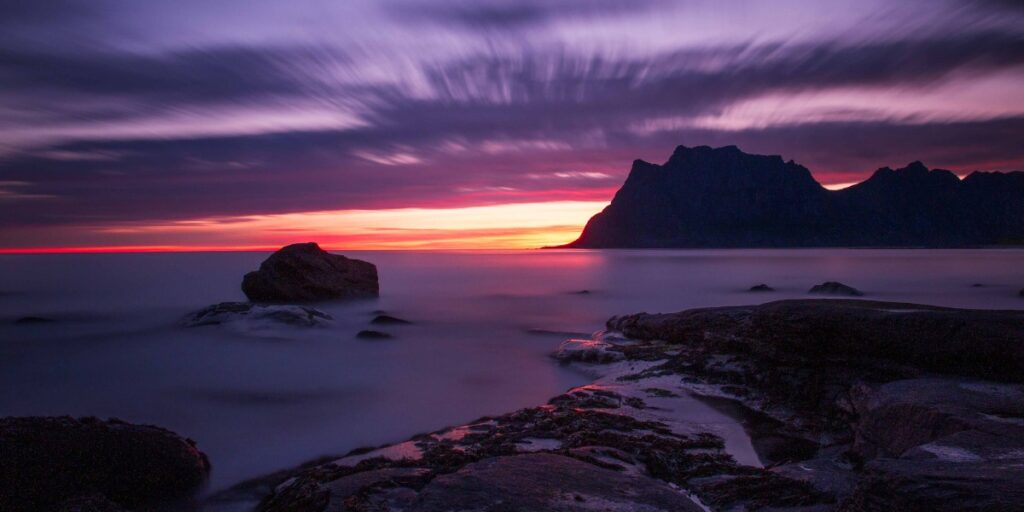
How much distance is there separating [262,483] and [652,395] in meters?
6.14

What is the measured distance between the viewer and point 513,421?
26.9 feet

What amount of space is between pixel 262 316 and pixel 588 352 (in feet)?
39.9

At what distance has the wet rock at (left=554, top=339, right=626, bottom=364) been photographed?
13000 mm

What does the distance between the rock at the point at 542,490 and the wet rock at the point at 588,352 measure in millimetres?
8090

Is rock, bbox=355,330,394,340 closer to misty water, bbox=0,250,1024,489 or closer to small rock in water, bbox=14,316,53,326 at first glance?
misty water, bbox=0,250,1024,489

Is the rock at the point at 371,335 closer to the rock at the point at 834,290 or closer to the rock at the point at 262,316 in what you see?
the rock at the point at 262,316

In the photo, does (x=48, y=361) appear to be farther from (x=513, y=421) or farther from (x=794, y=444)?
(x=794, y=444)

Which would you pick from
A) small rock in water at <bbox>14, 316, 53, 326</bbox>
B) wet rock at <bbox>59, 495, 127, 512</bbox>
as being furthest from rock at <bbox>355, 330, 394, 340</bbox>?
small rock in water at <bbox>14, 316, 53, 326</bbox>

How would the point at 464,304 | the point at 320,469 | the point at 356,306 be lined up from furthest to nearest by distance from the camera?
the point at 464,304 → the point at 356,306 → the point at 320,469

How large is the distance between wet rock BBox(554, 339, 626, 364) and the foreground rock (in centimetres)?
150

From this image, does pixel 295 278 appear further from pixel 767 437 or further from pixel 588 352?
pixel 767 437

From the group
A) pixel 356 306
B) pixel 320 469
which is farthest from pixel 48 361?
pixel 320 469

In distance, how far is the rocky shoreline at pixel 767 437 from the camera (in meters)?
4.18

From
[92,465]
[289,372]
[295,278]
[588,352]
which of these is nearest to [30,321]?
[295,278]
